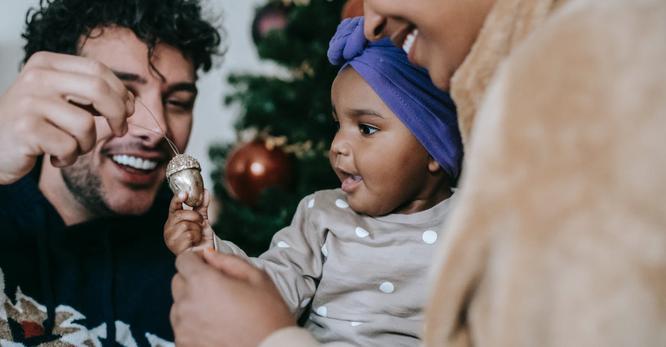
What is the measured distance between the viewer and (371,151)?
1.16 meters

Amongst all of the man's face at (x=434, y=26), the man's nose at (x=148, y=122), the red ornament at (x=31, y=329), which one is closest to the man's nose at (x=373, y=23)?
the man's face at (x=434, y=26)

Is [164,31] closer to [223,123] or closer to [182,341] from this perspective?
[182,341]

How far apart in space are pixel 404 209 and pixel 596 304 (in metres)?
0.74

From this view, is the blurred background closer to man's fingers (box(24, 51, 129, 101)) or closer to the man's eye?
the man's eye


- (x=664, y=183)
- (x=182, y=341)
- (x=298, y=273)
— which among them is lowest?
(x=298, y=273)

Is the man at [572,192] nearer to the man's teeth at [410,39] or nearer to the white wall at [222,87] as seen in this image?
the man's teeth at [410,39]

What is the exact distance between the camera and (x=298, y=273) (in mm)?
1161

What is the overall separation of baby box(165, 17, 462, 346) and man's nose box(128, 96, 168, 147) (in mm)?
362

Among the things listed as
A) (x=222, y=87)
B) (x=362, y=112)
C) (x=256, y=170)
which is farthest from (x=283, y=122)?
(x=362, y=112)

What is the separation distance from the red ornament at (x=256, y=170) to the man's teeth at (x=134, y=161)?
77 cm

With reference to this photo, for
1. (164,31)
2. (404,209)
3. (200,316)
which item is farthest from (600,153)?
(164,31)

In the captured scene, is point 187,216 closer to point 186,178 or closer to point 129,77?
point 186,178

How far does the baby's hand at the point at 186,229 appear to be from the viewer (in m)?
1.06

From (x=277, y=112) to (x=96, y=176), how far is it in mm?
948
